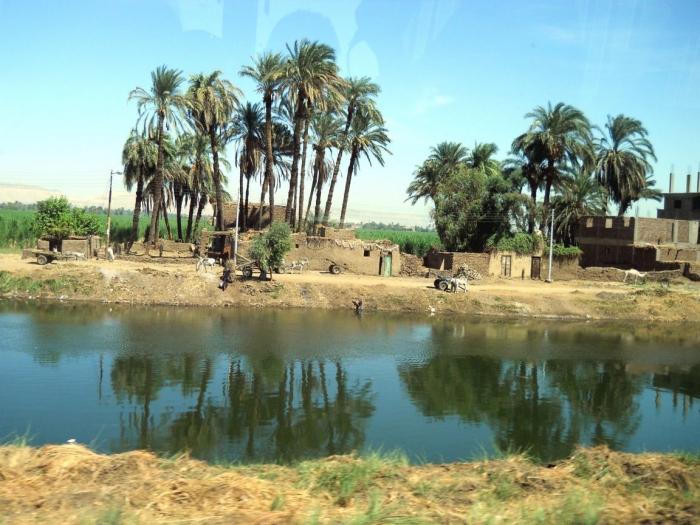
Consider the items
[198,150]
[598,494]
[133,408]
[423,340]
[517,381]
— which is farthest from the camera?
[198,150]

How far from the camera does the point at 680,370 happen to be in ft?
84.7

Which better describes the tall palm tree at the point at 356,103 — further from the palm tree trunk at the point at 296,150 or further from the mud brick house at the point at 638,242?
the mud brick house at the point at 638,242

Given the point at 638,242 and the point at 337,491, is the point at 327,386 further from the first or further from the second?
the point at 638,242

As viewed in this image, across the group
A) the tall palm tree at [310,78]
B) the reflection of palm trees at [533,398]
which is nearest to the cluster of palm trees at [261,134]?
the tall palm tree at [310,78]

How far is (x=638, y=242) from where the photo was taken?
2004 inches

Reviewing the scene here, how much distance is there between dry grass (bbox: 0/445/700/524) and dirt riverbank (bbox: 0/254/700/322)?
86.4ft

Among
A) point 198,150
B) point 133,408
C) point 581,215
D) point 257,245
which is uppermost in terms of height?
point 198,150

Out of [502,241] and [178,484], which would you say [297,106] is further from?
[178,484]

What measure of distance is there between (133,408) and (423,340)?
1512cm

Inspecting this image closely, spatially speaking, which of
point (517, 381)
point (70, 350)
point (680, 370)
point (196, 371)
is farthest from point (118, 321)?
point (680, 370)

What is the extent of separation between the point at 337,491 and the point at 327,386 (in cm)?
1162

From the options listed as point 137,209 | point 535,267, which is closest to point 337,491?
point 535,267

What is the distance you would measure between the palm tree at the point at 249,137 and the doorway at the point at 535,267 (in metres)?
22.7

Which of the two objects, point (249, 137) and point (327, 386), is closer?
point (327, 386)
